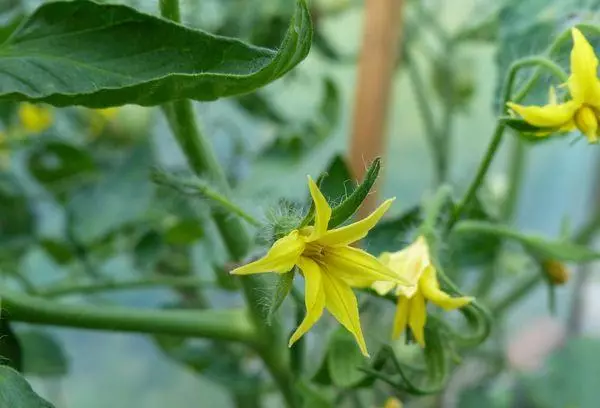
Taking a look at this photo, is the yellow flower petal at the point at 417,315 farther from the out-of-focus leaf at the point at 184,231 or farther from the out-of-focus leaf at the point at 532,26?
the out-of-focus leaf at the point at 184,231

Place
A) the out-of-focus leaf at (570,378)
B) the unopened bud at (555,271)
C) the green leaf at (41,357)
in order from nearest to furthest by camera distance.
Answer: the unopened bud at (555,271), the green leaf at (41,357), the out-of-focus leaf at (570,378)

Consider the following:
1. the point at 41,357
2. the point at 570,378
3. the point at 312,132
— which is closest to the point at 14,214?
the point at 41,357

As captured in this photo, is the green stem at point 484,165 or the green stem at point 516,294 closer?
the green stem at point 484,165

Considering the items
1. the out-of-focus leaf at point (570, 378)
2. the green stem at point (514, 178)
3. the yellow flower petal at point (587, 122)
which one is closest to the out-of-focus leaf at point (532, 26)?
the yellow flower petal at point (587, 122)

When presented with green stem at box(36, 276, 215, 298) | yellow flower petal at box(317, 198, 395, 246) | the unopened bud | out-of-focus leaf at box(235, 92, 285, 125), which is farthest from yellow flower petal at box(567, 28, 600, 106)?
out-of-focus leaf at box(235, 92, 285, 125)

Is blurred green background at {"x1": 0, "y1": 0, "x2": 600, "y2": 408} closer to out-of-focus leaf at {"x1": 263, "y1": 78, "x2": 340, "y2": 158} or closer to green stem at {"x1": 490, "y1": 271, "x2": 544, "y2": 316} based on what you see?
out-of-focus leaf at {"x1": 263, "y1": 78, "x2": 340, "y2": 158}

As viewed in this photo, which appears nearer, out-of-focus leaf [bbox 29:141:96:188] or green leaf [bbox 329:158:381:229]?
green leaf [bbox 329:158:381:229]

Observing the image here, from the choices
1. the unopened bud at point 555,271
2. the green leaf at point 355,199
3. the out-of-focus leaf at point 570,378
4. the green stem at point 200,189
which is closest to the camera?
the green leaf at point 355,199

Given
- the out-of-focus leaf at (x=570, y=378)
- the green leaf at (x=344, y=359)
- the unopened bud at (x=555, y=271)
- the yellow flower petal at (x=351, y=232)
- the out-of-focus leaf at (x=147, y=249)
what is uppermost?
the yellow flower petal at (x=351, y=232)
